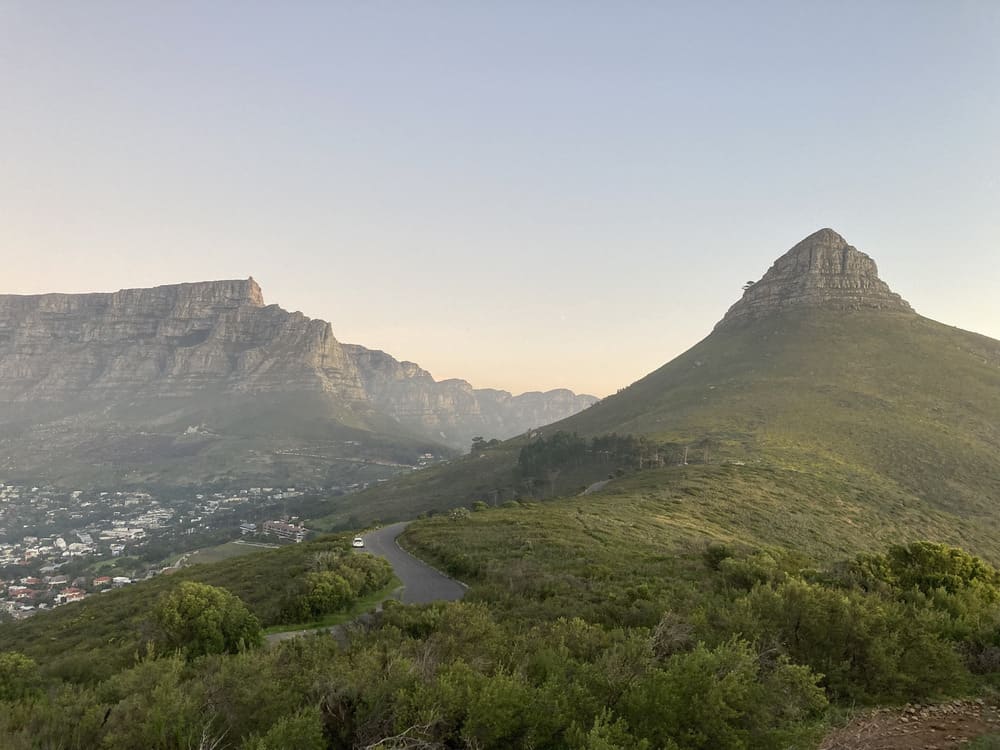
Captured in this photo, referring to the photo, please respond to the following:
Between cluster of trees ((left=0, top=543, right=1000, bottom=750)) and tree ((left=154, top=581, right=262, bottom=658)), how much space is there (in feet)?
12.5

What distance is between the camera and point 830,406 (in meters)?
95.4

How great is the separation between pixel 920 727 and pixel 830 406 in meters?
99.6

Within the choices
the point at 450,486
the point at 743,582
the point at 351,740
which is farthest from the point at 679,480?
the point at 450,486

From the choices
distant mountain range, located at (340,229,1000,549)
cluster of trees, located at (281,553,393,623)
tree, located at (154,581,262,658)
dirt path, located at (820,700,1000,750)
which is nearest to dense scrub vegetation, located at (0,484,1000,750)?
dirt path, located at (820,700,1000,750)

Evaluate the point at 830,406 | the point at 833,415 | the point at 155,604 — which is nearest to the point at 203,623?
the point at 155,604

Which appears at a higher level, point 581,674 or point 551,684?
point 551,684

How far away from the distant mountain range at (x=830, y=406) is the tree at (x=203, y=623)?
53127 millimetres

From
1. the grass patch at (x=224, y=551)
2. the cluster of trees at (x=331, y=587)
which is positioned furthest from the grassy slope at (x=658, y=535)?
the grass patch at (x=224, y=551)

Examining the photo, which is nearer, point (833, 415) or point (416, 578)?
point (416, 578)

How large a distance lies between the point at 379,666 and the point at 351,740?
1425 millimetres

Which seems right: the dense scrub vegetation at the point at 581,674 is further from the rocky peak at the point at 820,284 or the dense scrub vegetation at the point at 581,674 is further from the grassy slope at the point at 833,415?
the rocky peak at the point at 820,284

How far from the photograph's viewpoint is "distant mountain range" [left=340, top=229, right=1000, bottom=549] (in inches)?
2702

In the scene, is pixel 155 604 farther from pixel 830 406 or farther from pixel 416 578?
pixel 830 406

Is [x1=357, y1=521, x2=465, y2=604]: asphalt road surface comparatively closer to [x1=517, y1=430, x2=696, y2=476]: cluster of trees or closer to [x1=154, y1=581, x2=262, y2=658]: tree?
[x1=154, y1=581, x2=262, y2=658]: tree
